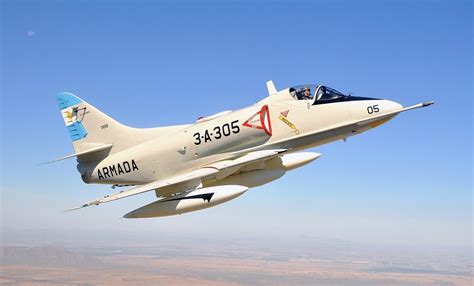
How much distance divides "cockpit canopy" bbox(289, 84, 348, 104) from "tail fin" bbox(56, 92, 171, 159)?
6386mm

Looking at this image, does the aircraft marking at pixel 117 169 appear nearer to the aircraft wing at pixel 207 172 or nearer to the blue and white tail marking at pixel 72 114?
the aircraft wing at pixel 207 172

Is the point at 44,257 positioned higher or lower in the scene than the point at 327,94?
lower

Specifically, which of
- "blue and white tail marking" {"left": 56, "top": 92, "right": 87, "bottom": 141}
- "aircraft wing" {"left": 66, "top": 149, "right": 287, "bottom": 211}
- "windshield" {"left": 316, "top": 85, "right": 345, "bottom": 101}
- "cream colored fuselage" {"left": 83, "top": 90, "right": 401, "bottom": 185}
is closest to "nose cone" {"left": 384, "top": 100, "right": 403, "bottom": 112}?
"cream colored fuselage" {"left": 83, "top": 90, "right": 401, "bottom": 185}

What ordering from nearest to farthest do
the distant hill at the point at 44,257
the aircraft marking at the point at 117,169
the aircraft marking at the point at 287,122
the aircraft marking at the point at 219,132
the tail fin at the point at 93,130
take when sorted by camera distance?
the aircraft marking at the point at 287,122, the aircraft marking at the point at 219,132, the aircraft marking at the point at 117,169, the tail fin at the point at 93,130, the distant hill at the point at 44,257

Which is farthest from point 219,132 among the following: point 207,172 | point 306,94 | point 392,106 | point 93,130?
point 93,130

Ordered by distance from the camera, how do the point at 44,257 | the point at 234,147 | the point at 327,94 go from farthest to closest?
the point at 44,257
the point at 234,147
the point at 327,94

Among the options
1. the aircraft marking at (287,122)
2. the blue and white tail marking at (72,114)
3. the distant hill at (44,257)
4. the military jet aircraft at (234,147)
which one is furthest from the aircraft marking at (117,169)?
the distant hill at (44,257)

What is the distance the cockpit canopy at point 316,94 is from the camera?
19.5 metres

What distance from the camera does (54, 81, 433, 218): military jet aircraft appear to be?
19125mm

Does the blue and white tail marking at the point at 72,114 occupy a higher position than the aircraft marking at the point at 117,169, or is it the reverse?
the blue and white tail marking at the point at 72,114

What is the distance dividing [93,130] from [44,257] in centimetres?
18192

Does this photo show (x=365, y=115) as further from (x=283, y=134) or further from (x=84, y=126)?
(x=84, y=126)

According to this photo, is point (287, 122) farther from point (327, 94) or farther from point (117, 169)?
point (117, 169)

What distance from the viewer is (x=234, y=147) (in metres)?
→ 20.3
